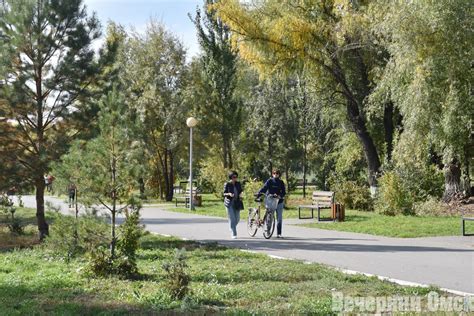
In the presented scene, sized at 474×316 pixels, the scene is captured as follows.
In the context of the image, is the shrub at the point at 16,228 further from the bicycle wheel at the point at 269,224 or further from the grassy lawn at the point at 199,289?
the bicycle wheel at the point at 269,224

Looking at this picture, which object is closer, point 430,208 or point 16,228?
point 16,228

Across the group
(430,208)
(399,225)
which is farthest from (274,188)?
(430,208)

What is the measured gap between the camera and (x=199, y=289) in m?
8.67

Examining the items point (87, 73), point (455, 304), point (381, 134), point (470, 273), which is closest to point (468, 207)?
point (381, 134)

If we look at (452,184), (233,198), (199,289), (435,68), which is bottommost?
(199,289)

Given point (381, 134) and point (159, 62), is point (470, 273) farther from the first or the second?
point (159, 62)

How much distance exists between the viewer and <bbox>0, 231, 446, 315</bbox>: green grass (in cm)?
755

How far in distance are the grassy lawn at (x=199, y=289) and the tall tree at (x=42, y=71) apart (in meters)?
4.78

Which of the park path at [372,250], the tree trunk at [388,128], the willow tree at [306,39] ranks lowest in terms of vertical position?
the park path at [372,250]

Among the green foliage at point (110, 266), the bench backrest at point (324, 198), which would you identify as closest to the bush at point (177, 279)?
the green foliage at point (110, 266)

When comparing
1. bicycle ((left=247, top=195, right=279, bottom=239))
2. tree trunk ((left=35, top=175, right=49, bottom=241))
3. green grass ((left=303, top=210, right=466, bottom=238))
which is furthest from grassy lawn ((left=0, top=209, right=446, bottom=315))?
green grass ((left=303, top=210, right=466, bottom=238))

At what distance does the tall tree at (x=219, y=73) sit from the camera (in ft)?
110

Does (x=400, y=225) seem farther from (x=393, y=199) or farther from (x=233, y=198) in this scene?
(x=233, y=198)

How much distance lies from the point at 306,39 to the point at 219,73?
1095 cm
